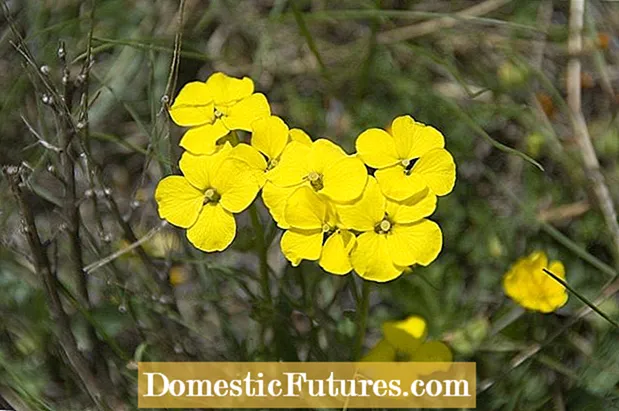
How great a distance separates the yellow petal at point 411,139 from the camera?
774mm

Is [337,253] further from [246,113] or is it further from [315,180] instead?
[246,113]

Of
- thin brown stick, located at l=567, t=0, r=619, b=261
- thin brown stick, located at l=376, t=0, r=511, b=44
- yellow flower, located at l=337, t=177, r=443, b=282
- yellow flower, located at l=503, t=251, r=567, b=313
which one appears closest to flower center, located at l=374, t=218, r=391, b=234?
yellow flower, located at l=337, t=177, r=443, b=282

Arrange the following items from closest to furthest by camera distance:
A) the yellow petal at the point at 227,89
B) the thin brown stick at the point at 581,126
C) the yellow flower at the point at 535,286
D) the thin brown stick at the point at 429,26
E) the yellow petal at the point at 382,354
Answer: the yellow petal at the point at 227,89 → the yellow petal at the point at 382,354 → the yellow flower at the point at 535,286 → the thin brown stick at the point at 581,126 → the thin brown stick at the point at 429,26

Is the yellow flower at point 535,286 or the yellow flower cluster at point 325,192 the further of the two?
the yellow flower at point 535,286

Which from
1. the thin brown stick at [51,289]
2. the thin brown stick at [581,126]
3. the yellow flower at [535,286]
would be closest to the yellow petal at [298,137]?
the thin brown stick at [51,289]

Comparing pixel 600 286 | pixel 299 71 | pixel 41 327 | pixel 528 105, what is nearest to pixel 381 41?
pixel 299 71

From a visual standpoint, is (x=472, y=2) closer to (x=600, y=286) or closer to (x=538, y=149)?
(x=538, y=149)

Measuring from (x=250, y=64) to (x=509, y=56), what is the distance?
1.61ft

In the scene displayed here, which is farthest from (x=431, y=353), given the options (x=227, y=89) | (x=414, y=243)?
(x=227, y=89)

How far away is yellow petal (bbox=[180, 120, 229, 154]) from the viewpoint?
790 mm

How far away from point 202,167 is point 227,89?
0.38 feet

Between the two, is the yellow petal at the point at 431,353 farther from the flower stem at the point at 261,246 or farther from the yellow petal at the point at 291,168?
the yellow petal at the point at 291,168

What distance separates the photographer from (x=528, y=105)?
149 cm

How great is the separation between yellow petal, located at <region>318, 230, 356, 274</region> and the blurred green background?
0.84ft
